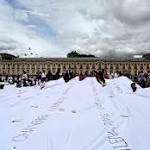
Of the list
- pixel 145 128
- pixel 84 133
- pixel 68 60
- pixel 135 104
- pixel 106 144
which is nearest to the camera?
pixel 106 144

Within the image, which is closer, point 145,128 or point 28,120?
point 145,128

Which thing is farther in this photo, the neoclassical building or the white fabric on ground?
the neoclassical building

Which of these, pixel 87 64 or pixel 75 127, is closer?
pixel 75 127

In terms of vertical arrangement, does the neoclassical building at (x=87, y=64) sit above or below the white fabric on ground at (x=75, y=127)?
above

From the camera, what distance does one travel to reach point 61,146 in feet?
19.3

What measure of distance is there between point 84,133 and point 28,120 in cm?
187

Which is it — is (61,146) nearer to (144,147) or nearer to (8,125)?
(144,147)

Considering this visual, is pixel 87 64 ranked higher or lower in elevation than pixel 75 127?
higher

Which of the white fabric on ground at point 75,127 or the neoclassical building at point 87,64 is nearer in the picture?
the white fabric on ground at point 75,127

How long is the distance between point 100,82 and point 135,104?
10335 millimetres

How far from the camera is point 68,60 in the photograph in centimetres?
13700

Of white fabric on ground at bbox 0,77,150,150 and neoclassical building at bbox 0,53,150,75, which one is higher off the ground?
neoclassical building at bbox 0,53,150,75

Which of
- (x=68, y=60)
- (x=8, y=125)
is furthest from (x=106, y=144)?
(x=68, y=60)

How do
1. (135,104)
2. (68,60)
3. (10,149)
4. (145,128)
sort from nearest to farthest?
(10,149), (145,128), (135,104), (68,60)
